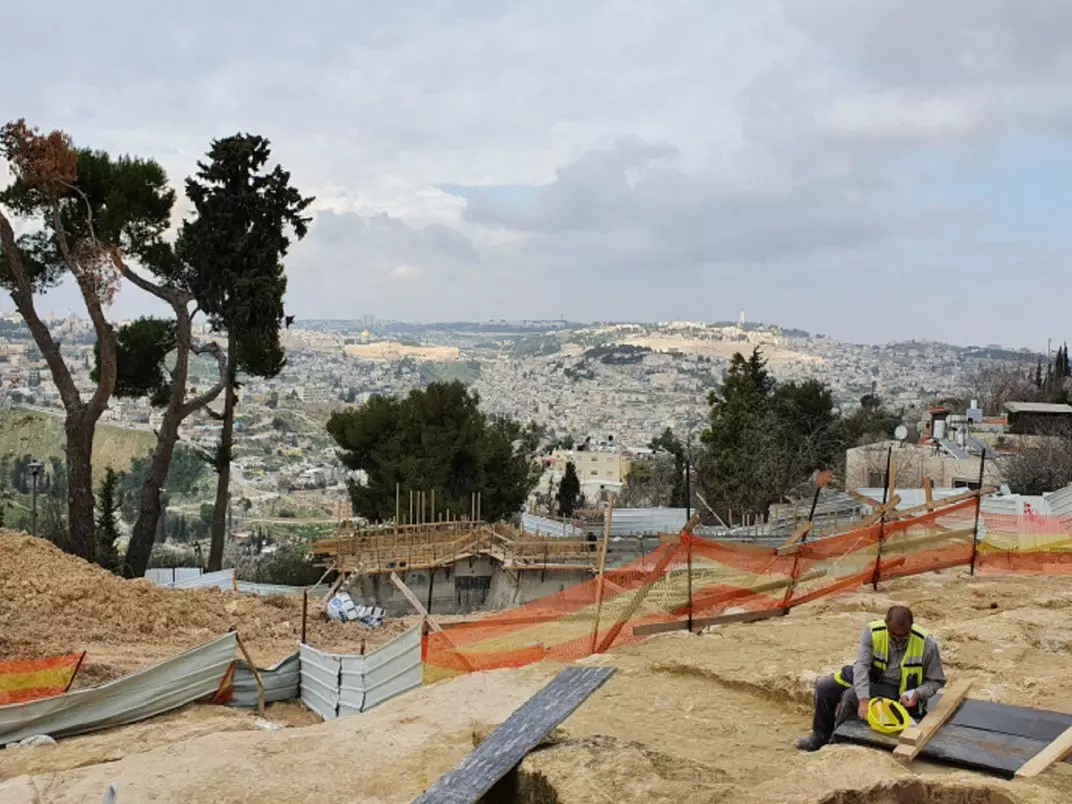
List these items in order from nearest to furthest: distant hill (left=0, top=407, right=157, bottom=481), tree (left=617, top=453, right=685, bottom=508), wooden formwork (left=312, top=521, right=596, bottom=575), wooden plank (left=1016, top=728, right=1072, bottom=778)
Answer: wooden plank (left=1016, top=728, right=1072, bottom=778), wooden formwork (left=312, top=521, right=596, bottom=575), tree (left=617, top=453, right=685, bottom=508), distant hill (left=0, top=407, right=157, bottom=481)

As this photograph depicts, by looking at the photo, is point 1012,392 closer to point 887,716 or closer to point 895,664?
point 895,664

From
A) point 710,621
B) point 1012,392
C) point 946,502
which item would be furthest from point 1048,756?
point 1012,392

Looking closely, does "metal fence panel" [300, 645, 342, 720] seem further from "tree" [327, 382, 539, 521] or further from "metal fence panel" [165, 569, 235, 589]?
"tree" [327, 382, 539, 521]

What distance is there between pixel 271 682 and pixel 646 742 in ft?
19.2

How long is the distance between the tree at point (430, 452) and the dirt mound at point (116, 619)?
13897 millimetres

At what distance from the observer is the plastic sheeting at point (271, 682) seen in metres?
9.85

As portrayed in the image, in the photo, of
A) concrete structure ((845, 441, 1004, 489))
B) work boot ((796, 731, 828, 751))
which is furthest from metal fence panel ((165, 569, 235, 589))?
concrete structure ((845, 441, 1004, 489))

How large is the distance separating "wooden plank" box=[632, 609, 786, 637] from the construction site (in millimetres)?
38

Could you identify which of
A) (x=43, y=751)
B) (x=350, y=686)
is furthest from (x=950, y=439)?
(x=43, y=751)

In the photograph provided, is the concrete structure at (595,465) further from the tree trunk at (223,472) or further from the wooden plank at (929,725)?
the wooden plank at (929,725)

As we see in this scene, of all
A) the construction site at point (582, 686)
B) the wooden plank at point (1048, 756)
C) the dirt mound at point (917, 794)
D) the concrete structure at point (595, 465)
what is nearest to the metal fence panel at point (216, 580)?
the construction site at point (582, 686)

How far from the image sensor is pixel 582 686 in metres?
5.36

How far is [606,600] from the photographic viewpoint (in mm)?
13133

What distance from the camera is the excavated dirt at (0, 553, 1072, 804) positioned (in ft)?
13.6
